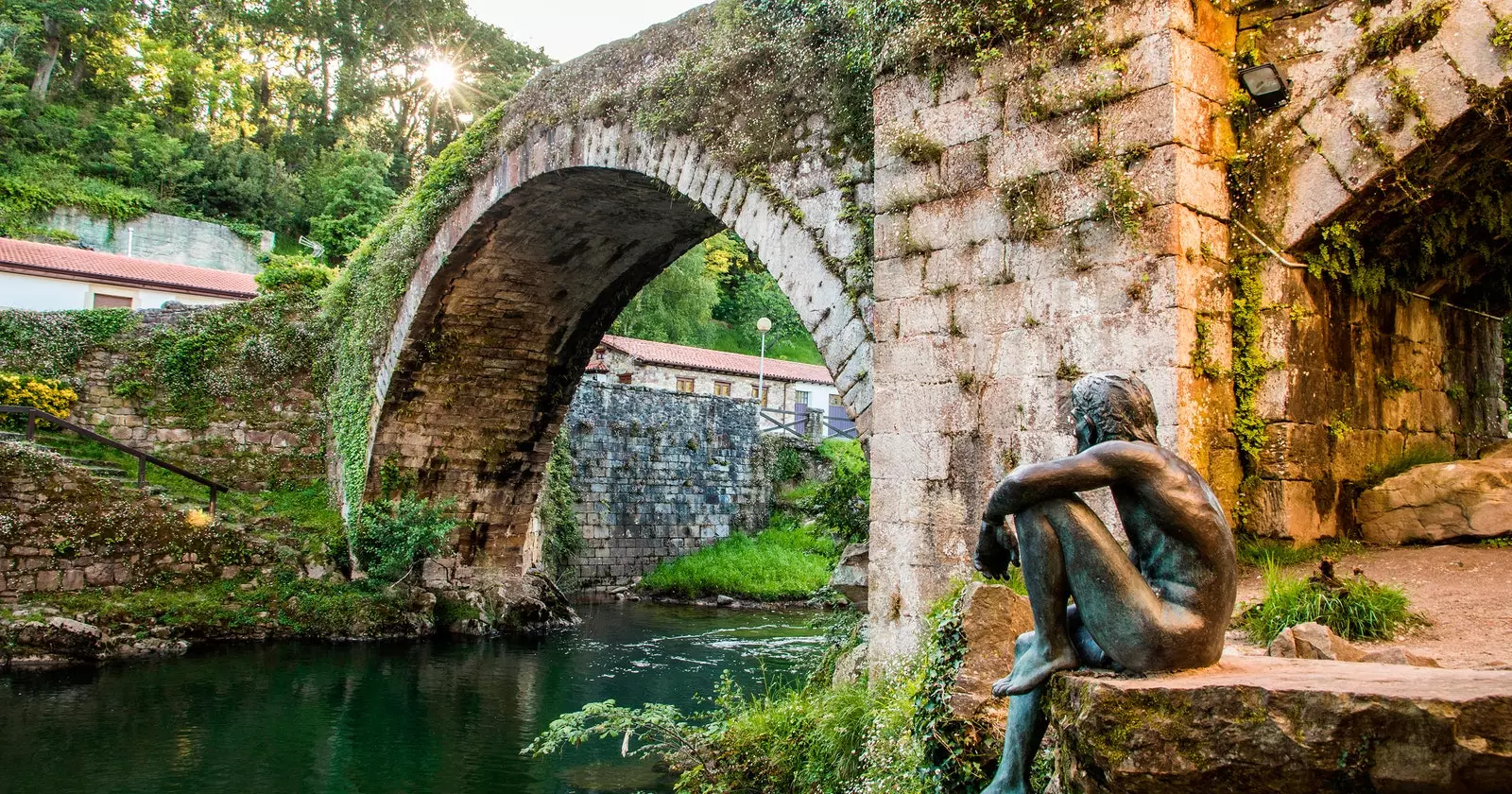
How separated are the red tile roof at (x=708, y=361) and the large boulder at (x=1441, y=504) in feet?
65.7

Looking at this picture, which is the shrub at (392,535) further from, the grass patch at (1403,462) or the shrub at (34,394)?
the grass patch at (1403,462)

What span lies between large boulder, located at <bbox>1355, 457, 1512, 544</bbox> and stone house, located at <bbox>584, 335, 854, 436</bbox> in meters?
17.3

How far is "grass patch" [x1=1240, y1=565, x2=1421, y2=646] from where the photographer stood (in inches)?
137

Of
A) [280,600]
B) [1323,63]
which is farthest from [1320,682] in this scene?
[280,600]

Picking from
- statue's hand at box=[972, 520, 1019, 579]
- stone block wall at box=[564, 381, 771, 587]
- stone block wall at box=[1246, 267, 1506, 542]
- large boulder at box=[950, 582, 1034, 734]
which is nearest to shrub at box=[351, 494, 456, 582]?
stone block wall at box=[564, 381, 771, 587]

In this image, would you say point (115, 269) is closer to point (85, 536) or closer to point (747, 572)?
point (85, 536)

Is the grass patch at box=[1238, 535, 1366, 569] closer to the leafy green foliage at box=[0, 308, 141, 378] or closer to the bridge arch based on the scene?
the bridge arch

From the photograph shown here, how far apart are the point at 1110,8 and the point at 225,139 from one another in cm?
2905

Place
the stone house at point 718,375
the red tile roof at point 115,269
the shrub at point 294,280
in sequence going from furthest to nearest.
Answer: the stone house at point 718,375 < the red tile roof at point 115,269 < the shrub at point 294,280

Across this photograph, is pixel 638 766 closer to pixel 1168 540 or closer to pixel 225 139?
pixel 1168 540

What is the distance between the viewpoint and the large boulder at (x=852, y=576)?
632 centimetres

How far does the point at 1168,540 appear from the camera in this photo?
2566 mm

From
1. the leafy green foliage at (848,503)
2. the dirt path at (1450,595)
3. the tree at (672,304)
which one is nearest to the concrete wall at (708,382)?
the tree at (672,304)

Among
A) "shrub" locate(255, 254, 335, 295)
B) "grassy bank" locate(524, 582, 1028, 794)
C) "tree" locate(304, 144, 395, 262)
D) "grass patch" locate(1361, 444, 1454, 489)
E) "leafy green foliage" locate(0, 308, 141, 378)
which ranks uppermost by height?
"tree" locate(304, 144, 395, 262)
